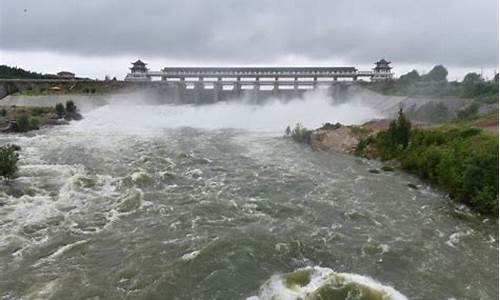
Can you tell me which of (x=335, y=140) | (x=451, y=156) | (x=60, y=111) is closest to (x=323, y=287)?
(x=451, y=156)

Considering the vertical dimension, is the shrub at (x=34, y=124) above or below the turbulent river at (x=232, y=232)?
above

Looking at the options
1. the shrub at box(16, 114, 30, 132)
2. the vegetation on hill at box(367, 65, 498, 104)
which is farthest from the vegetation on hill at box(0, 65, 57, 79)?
the vegetation on hill at box(367, 65, 498, 104)

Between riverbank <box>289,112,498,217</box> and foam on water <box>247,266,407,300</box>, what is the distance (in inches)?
371

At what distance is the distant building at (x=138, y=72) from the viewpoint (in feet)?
323

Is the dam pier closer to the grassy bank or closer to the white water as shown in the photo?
the white water

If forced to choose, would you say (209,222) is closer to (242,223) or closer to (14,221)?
(242,223)

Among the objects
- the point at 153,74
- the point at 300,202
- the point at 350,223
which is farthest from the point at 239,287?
the point at 153,74

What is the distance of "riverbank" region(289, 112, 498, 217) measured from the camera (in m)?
20.7

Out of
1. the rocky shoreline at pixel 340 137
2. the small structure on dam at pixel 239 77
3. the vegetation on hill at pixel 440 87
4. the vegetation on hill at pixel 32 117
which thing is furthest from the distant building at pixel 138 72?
the rocky shoreline at pixel 340 137

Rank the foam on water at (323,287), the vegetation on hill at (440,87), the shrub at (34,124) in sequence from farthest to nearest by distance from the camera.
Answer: the vegetation on hill at (440,87), the shrub at (34,124), the foam on water at (323,287)

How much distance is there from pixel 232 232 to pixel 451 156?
14.1m

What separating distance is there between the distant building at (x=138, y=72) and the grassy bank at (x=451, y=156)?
72.4m

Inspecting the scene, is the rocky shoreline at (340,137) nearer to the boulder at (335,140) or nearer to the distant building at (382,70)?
the boulder at (335,140)

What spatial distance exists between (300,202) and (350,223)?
328 cm
